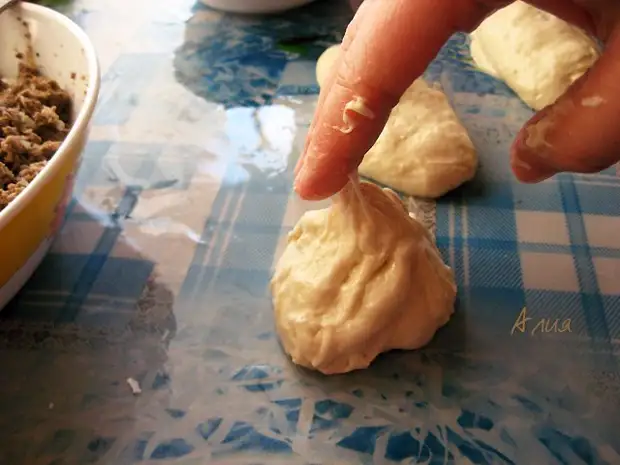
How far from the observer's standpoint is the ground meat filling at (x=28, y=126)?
847 millimetres

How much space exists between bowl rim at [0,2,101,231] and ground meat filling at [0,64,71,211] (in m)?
0.06

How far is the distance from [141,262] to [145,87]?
0.45 m

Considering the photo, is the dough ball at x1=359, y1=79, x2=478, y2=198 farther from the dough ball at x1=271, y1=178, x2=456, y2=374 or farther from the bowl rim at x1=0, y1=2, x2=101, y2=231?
the bowl rim at x1=0, y1=2, x2=101, y2=231

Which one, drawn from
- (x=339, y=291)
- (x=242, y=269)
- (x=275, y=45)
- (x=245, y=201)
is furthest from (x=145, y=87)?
(x=339, y=291)

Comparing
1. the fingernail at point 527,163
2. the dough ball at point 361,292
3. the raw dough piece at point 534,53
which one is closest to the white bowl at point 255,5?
the raw dough piece at point 534,53

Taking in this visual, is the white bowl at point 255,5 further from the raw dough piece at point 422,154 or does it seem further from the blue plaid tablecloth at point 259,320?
the raw dough piece at point 422,154

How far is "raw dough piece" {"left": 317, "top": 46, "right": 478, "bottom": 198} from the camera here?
39.1 inches

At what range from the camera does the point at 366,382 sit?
802 mm

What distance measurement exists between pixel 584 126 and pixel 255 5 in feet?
3.24

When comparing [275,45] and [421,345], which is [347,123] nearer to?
[421,345]

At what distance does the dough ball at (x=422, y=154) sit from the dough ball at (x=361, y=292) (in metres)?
0.17

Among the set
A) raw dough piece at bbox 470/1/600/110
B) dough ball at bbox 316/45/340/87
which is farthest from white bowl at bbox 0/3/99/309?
raw dough piece at bbox 470/1/600/110

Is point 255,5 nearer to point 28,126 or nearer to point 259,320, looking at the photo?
point 28,126

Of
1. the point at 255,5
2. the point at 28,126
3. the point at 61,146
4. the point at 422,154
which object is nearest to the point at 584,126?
the point at 422,154
